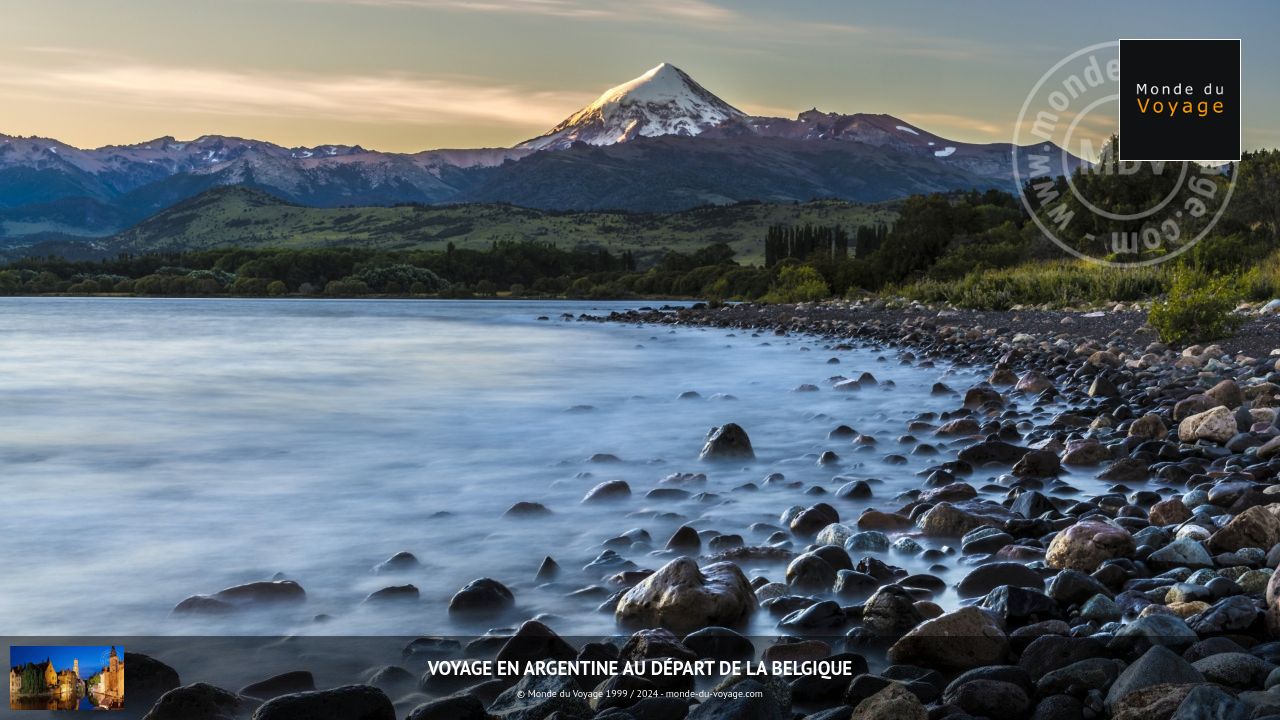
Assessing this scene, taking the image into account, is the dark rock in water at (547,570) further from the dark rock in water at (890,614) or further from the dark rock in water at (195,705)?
the dark rock in water at (195,705)

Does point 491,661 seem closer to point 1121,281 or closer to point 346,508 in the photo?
point 346,508

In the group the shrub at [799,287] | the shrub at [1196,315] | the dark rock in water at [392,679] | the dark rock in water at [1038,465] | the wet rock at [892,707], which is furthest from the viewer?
the shrub at [799,287]

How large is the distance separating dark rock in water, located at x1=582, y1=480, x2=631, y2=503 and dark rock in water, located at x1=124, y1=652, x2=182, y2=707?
3.99 m

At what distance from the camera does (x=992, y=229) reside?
55438mm

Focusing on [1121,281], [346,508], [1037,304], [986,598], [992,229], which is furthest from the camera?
[992,229]

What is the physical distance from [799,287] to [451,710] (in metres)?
56.5

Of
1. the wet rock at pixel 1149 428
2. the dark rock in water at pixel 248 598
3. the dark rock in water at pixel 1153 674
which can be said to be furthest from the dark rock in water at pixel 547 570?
the wet rock at pixel 1149 428

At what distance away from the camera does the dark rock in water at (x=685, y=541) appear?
231 inches

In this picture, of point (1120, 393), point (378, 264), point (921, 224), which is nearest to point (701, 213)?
point (378, 264)

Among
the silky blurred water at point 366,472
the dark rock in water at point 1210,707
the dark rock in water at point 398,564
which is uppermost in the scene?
the dark rock in water at point 1210,707

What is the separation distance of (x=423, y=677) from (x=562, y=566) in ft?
6.05

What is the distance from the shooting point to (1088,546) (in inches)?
192

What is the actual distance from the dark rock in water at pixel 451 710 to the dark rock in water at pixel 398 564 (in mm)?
2441

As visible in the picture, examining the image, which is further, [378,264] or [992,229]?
[378,264]
